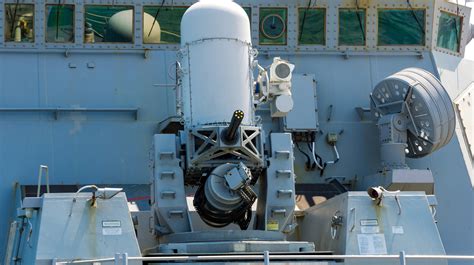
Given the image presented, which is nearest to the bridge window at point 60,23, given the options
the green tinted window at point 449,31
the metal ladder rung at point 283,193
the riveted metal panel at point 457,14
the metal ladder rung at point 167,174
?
the metal ladder rung at point 167,174

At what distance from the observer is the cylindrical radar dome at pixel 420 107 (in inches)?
594

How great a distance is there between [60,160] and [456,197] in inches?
216

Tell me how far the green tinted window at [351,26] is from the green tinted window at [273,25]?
2.76 ft

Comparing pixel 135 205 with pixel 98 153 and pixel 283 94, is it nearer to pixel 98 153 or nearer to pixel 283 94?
pixel 98 153

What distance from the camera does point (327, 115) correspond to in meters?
16.7

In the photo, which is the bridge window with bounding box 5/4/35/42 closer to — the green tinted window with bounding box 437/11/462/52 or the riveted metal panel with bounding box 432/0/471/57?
the riveted metal panel with bounding box 432/0/471/57

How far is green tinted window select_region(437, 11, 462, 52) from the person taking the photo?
1753 centimetres

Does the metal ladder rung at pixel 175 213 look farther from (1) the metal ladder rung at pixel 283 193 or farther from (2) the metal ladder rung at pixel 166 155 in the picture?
(1) the metal ladder rung at pixel 283 193

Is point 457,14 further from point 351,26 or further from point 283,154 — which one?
point 283,154

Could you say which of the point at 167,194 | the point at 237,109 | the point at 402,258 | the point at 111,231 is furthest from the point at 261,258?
the point at 237,109

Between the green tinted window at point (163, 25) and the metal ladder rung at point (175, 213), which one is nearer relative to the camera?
the metal ladder rung at point (175, 213)

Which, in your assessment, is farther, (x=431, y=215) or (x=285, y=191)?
Answer: (x=285, y=191)

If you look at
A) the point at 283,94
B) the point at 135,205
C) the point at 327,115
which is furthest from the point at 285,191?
the point at 327,115

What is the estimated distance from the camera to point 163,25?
16.7 m
